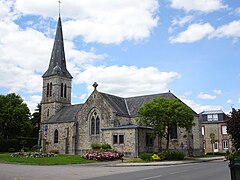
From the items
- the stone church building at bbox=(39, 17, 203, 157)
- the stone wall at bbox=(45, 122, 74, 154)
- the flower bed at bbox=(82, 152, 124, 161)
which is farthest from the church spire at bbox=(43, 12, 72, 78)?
the flower bed at bbox=(82, 152, 124, 161)

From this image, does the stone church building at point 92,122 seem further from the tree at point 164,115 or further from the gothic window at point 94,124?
the tree at point 164,115

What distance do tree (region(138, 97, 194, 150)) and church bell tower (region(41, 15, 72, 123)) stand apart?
2674 cm

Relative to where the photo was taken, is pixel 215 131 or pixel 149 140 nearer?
pixel 149 140

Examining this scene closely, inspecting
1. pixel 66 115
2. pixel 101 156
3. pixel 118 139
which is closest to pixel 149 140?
pixel 118 139

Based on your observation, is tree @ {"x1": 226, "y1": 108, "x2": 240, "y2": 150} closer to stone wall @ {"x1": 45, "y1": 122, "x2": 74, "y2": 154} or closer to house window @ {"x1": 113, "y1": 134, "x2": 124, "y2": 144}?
house window @ {"x1": 113, "y1": 134, "x2": 124, "y2": 144}

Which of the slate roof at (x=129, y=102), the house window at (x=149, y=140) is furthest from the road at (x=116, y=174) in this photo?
the slate roof at (x=129, y=102)

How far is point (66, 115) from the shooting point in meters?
52.8

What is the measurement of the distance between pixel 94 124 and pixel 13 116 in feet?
63.0

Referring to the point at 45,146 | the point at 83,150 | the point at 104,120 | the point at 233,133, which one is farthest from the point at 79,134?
the point at 233,133

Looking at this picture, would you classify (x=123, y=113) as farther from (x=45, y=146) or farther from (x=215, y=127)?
(x=215, y=127)

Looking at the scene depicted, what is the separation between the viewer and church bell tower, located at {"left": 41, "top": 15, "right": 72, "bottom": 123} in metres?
56.5

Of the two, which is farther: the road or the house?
the house

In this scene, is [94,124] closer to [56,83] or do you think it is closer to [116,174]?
[56,83]

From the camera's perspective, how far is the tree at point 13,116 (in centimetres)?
5497
